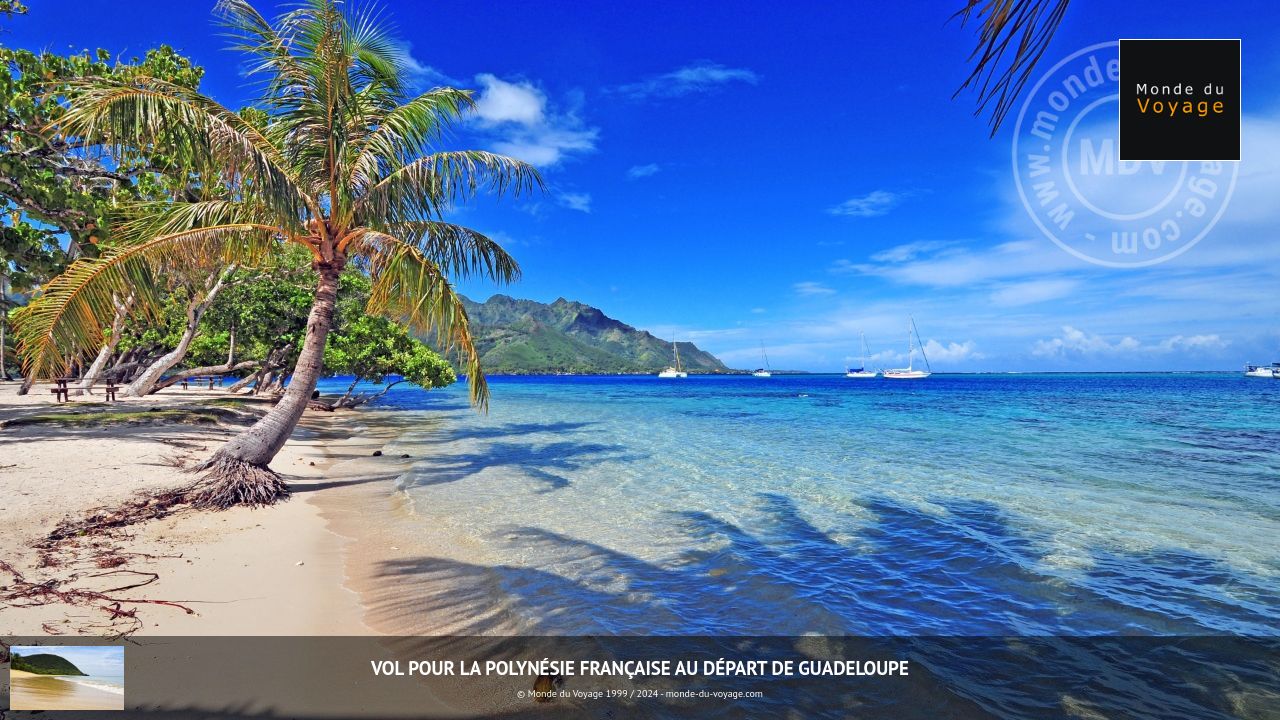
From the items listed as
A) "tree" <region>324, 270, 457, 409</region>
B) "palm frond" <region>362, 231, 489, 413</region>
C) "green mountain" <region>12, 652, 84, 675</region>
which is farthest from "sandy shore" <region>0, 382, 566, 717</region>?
"tree" <region>324, 270, 457, 409</region>

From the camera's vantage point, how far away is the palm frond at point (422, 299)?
29.4 ft

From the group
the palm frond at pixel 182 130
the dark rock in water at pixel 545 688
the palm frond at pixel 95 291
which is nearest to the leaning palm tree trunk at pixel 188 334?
the palm frond at pixel 95 291

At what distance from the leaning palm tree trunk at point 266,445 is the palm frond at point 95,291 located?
1613mm

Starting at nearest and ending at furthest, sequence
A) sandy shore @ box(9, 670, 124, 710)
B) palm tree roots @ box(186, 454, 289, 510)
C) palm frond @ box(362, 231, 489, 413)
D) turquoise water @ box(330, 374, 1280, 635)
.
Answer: sandy shore @ box(9, 670, 124, 710)
turquoise water @ box(330, 374, 1280, 635)
palm tree roots @ box(186, 454, 289, 510)
palm frond @ box(362, 231, 489, 413)

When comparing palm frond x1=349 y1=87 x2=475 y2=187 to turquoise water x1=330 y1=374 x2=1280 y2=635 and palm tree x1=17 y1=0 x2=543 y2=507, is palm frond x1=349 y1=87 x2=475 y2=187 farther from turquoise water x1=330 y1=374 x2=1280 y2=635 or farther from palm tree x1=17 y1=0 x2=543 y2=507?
turquoise water x1=330 y1=374 x2=1280 y2=635

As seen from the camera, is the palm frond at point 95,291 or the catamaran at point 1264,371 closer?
the palm frond at point 95,291

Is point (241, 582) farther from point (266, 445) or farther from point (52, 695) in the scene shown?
point (266, 445)

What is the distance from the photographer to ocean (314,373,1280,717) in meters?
4.48

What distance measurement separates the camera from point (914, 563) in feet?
22.7

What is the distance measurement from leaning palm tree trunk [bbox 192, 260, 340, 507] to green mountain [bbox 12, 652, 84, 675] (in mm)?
5441

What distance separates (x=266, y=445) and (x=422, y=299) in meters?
3.72

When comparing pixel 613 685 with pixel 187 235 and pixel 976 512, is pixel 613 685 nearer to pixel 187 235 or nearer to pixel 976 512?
pixel 976 512

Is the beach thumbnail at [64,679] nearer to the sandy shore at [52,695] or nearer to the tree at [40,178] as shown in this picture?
the sandy shore at [52,695]

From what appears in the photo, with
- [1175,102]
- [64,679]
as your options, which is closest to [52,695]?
[64,679]
